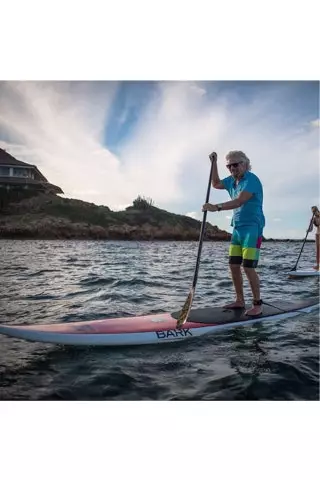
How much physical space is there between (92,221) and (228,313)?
3171 millimetres

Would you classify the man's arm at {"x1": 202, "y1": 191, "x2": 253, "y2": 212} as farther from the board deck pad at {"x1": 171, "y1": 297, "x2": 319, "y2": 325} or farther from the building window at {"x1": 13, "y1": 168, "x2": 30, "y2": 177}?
the building window at {"x1": 13, "y1": 168, "x2": 30, "y2": 177}

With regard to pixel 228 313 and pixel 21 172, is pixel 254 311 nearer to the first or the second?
pixel 228 313

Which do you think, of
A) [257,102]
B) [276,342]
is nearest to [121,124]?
[257,102]

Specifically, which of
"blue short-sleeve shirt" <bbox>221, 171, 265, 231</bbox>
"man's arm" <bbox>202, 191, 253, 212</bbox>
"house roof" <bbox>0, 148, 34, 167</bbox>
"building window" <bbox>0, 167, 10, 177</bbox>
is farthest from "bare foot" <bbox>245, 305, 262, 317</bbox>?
"building window" <bbox>0, 167, 10, 177</bbox>

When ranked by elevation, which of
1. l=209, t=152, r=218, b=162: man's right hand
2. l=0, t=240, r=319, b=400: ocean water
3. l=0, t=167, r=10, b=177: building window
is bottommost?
l=0, t=240, r=319, b=400: ocean water

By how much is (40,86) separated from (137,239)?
4.45 m

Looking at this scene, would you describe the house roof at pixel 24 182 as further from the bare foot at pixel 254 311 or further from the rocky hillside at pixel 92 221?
the bare foot at pixel 254 311

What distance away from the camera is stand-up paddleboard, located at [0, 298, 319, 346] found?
9.89 feet

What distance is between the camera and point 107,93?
3479 millimetres

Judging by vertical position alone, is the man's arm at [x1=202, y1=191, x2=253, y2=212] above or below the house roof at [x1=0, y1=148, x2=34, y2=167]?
below

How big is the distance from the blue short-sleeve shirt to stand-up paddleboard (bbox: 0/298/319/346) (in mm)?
922

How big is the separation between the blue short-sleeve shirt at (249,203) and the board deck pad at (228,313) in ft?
2.90

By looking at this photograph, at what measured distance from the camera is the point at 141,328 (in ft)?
11.0
